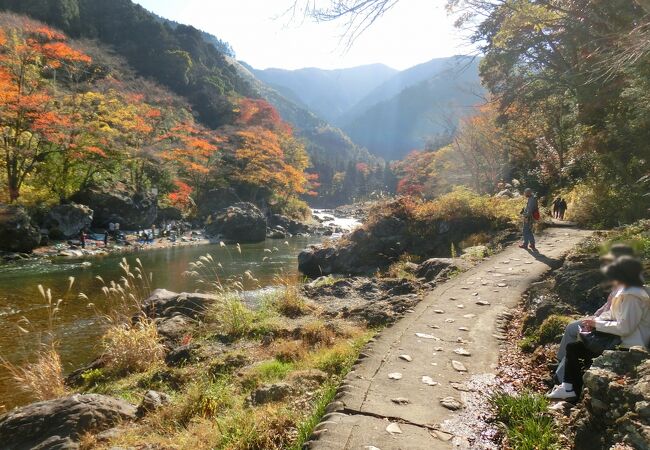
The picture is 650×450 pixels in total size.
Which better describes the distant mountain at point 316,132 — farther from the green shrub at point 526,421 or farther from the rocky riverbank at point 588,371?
the green shrub at point 526,421

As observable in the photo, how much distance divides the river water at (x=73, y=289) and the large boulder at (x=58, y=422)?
244 centimetres

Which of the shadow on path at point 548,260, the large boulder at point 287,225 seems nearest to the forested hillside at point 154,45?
the large boulder at point 287,225

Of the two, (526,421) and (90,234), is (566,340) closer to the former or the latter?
(526,421)

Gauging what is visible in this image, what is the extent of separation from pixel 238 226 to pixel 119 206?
9.27m

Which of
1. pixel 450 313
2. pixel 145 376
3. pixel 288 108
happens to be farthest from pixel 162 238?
pixel 288 108

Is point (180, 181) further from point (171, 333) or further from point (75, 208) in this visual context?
point (171, 333)

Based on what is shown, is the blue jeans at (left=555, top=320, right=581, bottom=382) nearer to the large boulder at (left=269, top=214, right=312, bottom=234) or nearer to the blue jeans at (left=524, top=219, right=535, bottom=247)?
the blue jeans at (left=524, top=219, right=535, bottom=247)

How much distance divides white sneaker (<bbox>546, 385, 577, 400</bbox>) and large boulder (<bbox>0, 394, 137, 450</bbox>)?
176 inches

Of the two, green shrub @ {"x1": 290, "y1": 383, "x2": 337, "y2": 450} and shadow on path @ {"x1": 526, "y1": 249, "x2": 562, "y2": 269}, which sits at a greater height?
shadow on path @ {"x1": 526, "y1": 249, "x2": 562, "y2": 269}

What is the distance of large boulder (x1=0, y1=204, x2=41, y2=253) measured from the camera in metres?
19.2

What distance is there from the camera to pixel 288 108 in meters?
156

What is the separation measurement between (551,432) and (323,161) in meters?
104

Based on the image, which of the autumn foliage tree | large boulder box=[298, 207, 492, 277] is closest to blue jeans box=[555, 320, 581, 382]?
large boulder box=[298, 207, 492, 277]

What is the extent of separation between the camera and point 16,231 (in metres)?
19.6
